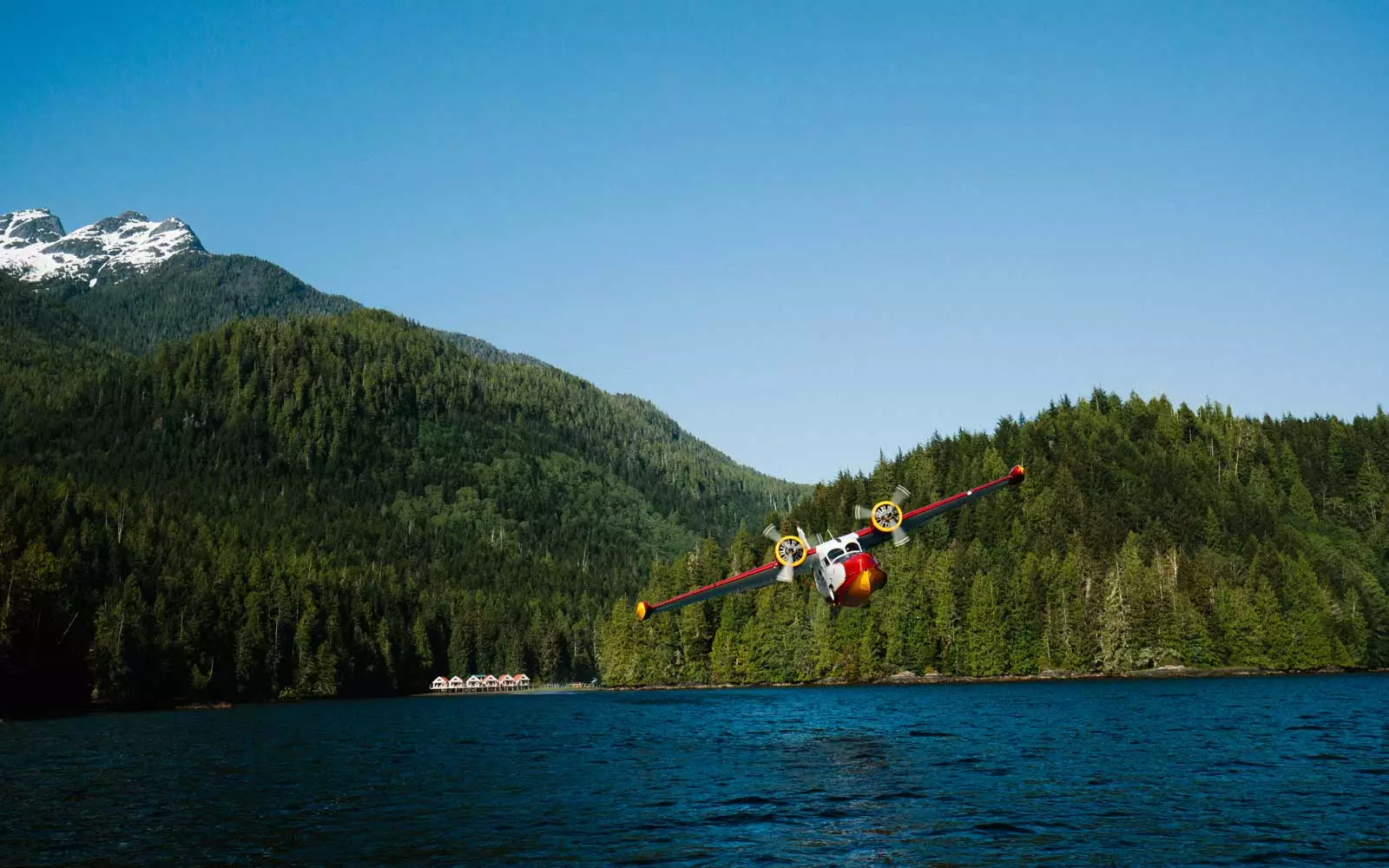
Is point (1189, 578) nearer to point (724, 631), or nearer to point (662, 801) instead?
point (724, 631)

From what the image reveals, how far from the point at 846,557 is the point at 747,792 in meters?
17.9

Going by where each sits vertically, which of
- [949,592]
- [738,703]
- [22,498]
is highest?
[22,498]

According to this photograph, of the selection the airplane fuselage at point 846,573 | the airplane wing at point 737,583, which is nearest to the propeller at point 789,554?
the airplane wing at point 737,583

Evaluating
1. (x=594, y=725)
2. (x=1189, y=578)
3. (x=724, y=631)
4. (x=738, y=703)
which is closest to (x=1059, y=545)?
(x=1189, y=578)

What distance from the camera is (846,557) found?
64.4 metres

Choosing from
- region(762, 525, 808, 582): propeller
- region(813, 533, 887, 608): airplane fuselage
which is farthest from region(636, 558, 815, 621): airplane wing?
region(813, 533, 887, 608): airplane fuselage

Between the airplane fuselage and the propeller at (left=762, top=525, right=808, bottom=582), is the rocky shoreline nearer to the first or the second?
the propeller at (left=762, top=525, right=808, bottom=582)

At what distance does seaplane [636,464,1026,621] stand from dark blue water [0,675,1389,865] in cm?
1019

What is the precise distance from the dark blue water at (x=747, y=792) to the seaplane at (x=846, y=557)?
10.2 meters

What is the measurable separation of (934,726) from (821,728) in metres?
9.23

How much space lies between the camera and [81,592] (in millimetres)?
145750

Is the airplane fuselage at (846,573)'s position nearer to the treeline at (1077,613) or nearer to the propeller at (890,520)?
→ the propeller at (890,520)

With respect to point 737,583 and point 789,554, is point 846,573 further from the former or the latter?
point 737,583

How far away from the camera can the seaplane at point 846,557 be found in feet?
208
